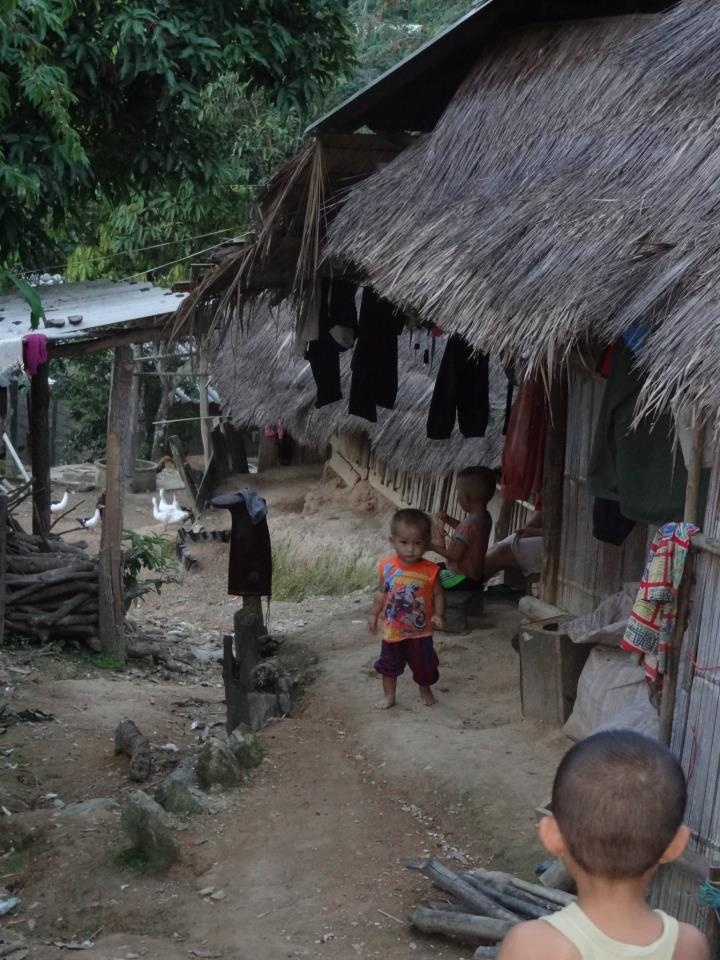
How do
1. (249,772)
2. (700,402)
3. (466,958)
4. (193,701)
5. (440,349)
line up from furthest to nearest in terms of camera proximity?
(440,349)
(193,701)
(249,772)
(466,958)
(700,402)

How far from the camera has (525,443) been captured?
25.8ft

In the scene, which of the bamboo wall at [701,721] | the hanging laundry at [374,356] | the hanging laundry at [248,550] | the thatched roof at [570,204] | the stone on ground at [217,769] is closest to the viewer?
the bamboo wall at [701,721]

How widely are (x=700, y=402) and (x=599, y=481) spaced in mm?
1946

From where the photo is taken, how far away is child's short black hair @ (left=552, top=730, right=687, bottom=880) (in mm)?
1997

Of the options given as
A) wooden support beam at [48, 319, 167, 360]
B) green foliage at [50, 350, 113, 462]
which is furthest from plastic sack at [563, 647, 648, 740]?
green foliage at [50, 350, 113, 462]

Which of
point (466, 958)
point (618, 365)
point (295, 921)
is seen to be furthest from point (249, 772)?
point (618, 365)

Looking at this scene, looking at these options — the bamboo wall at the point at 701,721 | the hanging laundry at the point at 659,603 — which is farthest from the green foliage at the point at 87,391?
the bamboo wall at the point at 701,721

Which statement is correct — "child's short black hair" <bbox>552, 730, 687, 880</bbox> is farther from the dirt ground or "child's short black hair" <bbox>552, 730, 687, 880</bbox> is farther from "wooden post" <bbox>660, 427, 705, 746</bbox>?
the dirt ground

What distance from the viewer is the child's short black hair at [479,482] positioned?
8.39 m

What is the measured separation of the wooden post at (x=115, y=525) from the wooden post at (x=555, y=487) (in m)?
4.27

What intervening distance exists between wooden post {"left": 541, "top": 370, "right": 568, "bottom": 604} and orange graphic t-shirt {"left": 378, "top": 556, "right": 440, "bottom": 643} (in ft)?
3.36

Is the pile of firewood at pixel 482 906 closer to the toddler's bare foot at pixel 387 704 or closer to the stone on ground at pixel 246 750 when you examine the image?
the stone on ground at pixel 246 750

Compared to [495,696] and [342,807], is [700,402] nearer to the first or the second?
[342,807]

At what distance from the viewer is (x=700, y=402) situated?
12.5 feet
